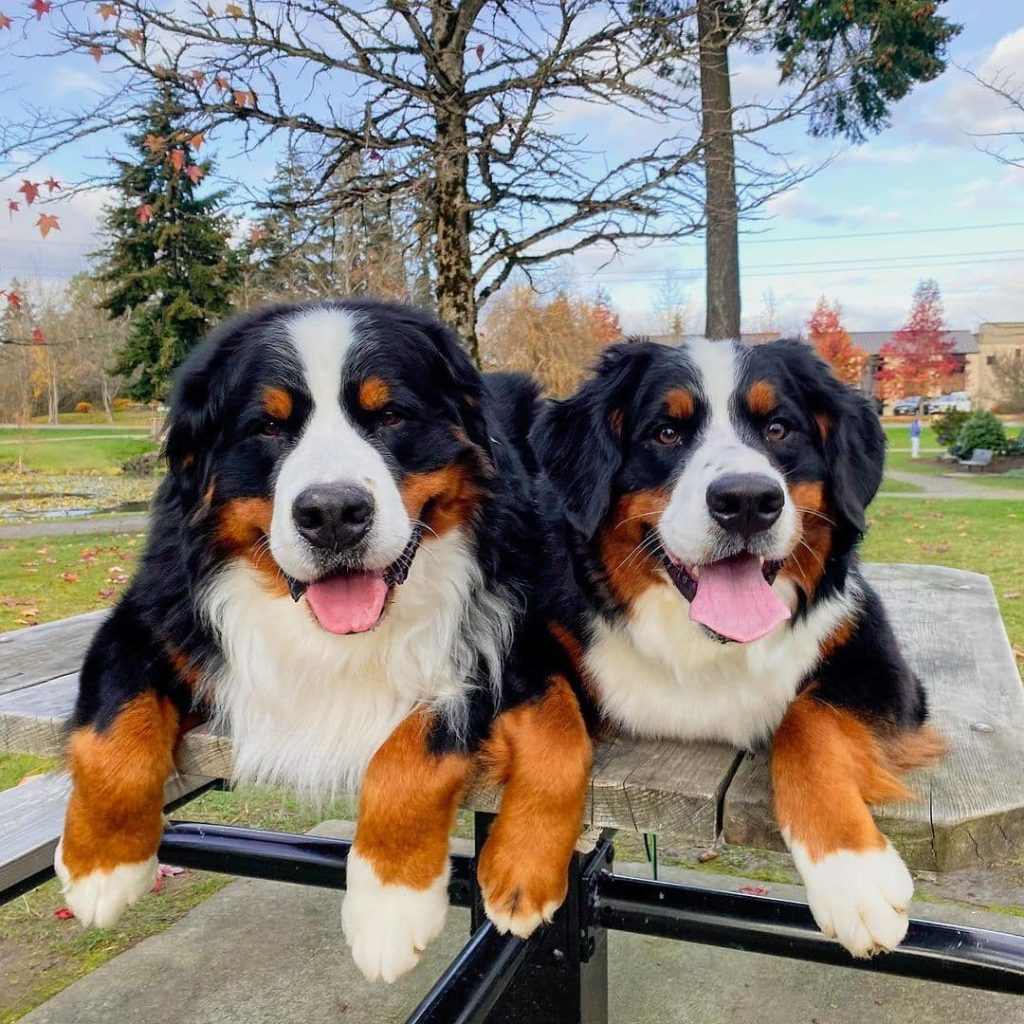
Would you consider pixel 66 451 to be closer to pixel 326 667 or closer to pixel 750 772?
pixel 326 667

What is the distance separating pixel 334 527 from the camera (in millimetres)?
1802

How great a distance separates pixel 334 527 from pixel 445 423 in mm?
469

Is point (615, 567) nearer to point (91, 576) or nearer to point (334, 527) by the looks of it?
point (334, 527)

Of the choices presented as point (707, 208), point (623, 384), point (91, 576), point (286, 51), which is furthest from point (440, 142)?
point (623, 384)

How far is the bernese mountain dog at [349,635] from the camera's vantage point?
173 centimetres

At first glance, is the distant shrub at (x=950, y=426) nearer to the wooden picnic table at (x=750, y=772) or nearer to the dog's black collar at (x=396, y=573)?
the wooden picnic table at (x=750, y=772)

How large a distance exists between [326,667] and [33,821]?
0.96 meters

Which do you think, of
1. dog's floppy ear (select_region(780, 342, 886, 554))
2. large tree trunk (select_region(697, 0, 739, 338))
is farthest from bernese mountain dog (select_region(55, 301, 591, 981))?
large tree trunk (select_region(697, 0, 739, 338))

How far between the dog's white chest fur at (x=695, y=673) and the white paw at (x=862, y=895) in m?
0.43

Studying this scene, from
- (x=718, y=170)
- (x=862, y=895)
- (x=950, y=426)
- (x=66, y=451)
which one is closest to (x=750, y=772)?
(x=862, y=895)

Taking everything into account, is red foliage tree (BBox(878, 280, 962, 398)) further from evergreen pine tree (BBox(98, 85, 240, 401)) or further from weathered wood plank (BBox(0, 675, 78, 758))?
weathered wood plank (BBox(0, 675, 78, 758))

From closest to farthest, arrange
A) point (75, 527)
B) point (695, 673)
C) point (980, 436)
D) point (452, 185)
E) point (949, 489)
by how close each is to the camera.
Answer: point (695, 673), point (452, 185), point (75, 527), point (949, 489), point (980, 436)

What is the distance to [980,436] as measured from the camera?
2106cm

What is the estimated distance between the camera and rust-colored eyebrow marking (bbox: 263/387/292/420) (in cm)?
198
